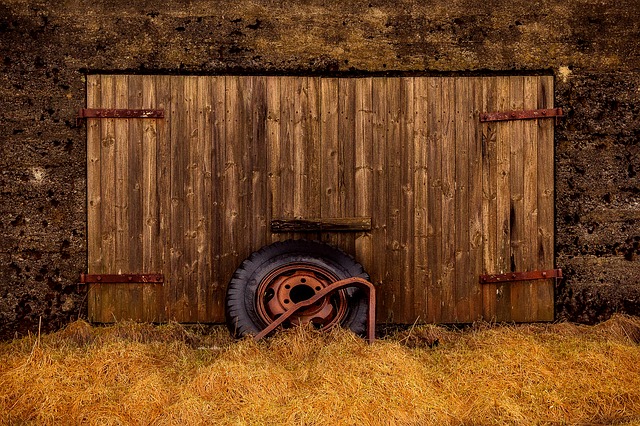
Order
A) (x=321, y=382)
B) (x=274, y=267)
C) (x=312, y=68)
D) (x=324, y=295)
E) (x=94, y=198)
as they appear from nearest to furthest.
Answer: (x=321, y=382)
(x=324, y=295)
(x=274, y=267)
(x=94, y=198)
(x=312, y=68)

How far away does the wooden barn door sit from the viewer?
16.6ft

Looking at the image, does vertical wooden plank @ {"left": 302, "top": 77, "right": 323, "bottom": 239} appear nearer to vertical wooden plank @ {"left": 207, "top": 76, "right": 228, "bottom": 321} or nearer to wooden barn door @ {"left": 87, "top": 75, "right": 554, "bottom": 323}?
wooden barn door @ {"left": 87, "top": 75, "right": 554, "bottom": 323}

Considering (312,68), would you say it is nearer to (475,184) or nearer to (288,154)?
(288,154)

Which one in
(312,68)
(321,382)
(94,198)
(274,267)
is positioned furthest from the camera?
(312,68)

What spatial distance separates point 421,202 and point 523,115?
3.81ft

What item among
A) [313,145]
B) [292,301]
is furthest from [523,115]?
[292,301]

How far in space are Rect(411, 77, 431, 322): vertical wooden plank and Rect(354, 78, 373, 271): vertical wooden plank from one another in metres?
0.39

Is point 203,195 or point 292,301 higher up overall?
point 203,195

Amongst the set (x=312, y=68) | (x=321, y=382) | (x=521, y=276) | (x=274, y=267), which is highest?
(x=312, y=68)

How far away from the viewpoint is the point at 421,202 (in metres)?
5.15

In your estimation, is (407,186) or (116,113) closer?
(116,113)

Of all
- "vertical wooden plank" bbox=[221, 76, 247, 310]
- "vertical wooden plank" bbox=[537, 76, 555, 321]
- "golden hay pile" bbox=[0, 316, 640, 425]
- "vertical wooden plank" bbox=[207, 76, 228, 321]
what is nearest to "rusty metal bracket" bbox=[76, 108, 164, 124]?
"vertical wooden plank" bbox=[207, 76, 228, 321]

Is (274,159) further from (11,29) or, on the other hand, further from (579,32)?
(579,32)

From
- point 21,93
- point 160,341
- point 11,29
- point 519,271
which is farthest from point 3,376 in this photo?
point 519,271
